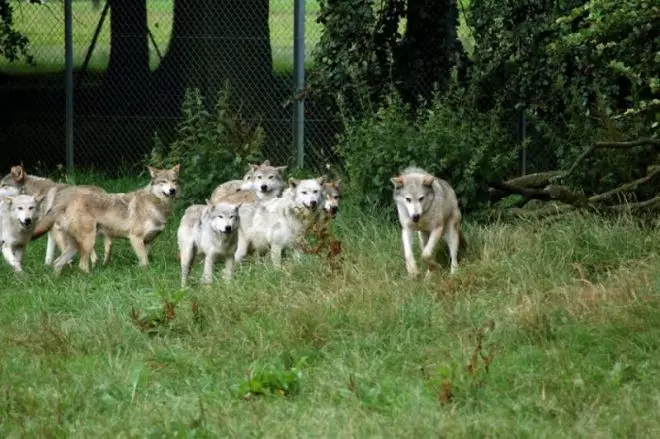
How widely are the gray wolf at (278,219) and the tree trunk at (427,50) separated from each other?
4.57m

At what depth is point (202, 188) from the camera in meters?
15.6

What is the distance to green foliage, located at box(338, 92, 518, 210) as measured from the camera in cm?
1373

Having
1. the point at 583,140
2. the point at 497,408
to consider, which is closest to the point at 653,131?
the point at 583,140

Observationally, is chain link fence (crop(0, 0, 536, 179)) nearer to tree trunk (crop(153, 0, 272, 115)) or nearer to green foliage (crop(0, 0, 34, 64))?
tree trunk (crop(153, 0, 272, 115))

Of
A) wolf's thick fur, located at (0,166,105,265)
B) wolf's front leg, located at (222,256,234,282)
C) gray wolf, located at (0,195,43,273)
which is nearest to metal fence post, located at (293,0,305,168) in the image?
wolf's thick fur, located at (0,166,105,265)

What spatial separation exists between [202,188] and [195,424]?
814 cm

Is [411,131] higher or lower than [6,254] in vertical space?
higher

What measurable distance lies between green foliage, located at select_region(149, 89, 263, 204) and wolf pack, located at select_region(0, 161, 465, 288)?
2.24 ft

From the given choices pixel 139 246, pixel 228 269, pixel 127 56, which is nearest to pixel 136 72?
pixel 127 56

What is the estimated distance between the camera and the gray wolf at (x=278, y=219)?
13078 millimetres

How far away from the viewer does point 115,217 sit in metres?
14.1

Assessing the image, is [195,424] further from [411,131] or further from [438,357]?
[411,131]

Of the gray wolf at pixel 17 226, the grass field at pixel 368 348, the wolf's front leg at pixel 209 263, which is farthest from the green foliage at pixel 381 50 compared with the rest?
the grass field at pixel 368 348

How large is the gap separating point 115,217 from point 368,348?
527 cm
